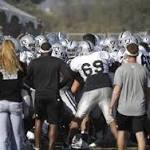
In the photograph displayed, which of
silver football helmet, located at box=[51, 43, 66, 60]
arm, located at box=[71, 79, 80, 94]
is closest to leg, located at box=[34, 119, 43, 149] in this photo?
arm, located at box=[71, 79, 80, 94]

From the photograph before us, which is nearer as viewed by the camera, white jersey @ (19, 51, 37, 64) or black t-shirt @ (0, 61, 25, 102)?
black t-shirt @ (0, 61, 25, 102)

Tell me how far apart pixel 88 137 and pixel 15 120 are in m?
2.14

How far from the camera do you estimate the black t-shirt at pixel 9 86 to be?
7473 mm

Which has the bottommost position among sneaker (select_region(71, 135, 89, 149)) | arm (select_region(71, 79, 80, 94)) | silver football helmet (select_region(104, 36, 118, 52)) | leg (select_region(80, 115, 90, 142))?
sneaker (select_region(71, 135, 89, 149))

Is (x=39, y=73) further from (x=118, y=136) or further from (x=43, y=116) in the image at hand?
(x=118, y=136)

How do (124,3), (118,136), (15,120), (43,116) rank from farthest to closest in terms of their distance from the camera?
(124,3), (43,116), (118,136), (15,120)

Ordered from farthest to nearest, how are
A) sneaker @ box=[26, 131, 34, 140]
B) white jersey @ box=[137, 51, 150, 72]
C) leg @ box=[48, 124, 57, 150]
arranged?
white jersey @ box=[137, 51, 150, 72]
sneaker @ box=[26, 131, 34, 140]
leg @ box=[48, 124, 57, 150]

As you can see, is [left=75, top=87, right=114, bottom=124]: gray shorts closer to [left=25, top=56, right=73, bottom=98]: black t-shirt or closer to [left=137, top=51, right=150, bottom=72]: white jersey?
[left=25, top=56, right=73, bottom=98]: black t-shirt

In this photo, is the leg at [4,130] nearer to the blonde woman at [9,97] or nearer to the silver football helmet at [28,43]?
the blonde woman at [9,97]

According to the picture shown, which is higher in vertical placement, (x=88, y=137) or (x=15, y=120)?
(x=15, y=120)

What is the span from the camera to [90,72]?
902 centimetres

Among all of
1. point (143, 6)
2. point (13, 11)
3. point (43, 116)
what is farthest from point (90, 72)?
point (143, 6)

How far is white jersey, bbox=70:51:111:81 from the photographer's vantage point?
29.6ft

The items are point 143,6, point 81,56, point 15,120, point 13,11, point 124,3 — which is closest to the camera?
point 15,120
